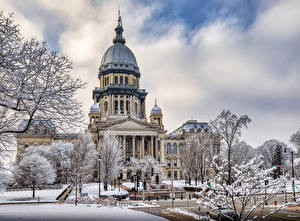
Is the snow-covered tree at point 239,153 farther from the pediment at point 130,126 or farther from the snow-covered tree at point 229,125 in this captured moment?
the pediment at point 130,126

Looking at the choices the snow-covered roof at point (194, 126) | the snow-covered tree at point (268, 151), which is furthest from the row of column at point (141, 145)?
the snow-covered tree at point (268, 151)

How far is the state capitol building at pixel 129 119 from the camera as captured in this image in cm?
8700

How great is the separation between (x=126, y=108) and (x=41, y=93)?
90.2 meters

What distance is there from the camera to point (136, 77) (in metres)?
113

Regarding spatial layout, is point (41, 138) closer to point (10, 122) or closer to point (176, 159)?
point (176, 159)

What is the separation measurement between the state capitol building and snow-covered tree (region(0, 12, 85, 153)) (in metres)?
68.6

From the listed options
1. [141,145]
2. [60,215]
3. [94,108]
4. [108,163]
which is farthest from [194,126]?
[60,215]

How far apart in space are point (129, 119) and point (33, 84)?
235 ft

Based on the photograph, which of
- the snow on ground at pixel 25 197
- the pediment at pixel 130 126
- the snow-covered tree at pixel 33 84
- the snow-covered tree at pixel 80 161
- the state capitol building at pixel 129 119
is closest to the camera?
the snow-covered tree at pixel 33 84

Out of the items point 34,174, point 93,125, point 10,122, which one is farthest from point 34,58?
point 93,125

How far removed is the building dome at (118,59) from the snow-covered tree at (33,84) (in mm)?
91938

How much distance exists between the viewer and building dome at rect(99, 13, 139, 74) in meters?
108

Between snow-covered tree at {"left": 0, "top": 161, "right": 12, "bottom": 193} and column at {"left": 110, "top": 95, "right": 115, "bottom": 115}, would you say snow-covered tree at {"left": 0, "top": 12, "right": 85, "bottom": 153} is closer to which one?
→ snow-covered tree at {"left": 0, "top": 161, "right": 12, "bottom": 193}

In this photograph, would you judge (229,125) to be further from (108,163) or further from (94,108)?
(94,108)
